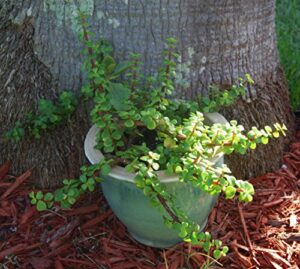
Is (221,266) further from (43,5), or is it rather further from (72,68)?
(43,5)

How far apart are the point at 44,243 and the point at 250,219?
0.90 m

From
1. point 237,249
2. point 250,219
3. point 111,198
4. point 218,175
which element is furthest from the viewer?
point 250,219

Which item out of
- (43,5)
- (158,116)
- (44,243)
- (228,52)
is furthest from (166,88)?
(44,243)

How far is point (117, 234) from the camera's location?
7.31 ft

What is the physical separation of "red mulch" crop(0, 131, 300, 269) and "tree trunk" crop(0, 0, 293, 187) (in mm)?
159

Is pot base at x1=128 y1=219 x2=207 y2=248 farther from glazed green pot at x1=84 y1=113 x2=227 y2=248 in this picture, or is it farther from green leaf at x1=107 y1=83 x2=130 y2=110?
green leaf at x1=107 y1=83 x2=130 y2=110

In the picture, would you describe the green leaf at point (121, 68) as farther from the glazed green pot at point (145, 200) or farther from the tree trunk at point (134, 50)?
the glazed green pot at point (145, 200)

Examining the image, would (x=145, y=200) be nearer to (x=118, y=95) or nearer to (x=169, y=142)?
(x=169, y=142)

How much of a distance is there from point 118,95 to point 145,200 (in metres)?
0.40

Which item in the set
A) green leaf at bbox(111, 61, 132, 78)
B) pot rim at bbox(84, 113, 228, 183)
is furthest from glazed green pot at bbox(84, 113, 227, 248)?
green leaf at bbox(111, 61, 132, 78)

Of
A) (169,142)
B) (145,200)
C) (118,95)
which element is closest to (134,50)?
(118,95)

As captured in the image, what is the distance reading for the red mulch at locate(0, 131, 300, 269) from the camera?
211 cm

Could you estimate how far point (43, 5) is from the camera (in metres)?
2.20

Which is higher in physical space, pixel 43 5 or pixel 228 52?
pixel 43 5
